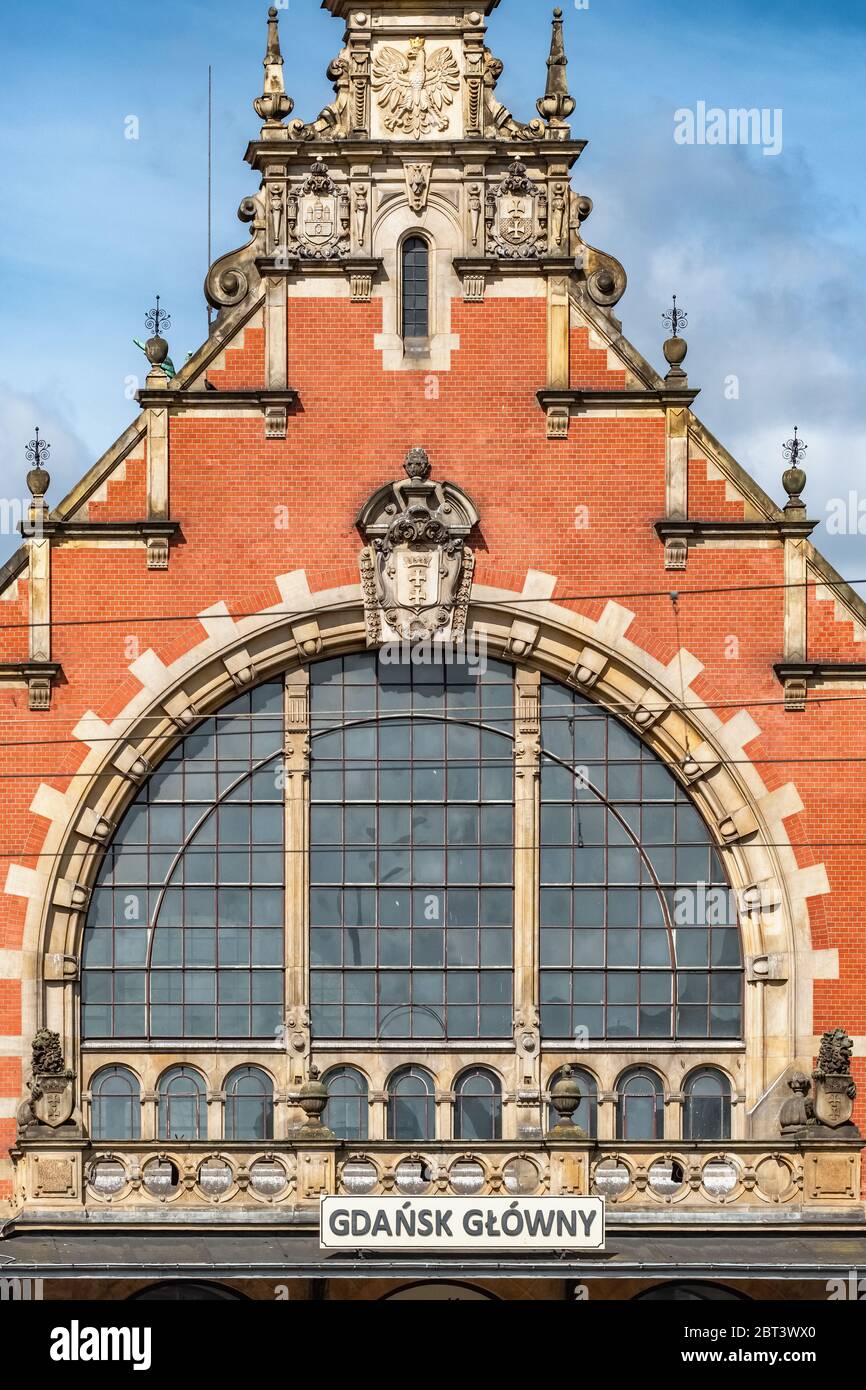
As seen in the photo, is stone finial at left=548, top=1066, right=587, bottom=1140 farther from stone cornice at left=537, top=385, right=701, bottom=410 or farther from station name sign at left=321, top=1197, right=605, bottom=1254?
stone cornice at left=537, top=385, right=701, bottom=410

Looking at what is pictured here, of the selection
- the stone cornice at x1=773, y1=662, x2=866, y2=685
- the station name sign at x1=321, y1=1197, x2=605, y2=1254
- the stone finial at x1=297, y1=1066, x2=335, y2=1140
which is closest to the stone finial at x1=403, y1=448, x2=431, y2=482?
the stone cornice at x1=773, y1=662, x2=866, y2=685

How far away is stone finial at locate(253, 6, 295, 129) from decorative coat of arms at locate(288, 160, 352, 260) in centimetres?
79

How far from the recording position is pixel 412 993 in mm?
49250

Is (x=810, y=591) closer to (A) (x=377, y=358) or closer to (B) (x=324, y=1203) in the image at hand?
(A) (x=377, y=358)

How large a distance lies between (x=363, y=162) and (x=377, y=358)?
8.23ft

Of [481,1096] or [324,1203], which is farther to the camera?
[481,1096]

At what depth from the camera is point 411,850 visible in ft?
162

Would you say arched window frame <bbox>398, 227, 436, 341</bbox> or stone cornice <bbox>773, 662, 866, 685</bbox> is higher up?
arched window frame <bbox>398, 227, 436, 341</bbox>

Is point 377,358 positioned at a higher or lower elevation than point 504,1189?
higher

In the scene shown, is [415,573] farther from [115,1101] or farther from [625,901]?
[115,1101]

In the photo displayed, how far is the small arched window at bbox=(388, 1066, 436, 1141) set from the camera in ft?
161

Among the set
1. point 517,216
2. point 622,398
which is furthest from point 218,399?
point 622,398
